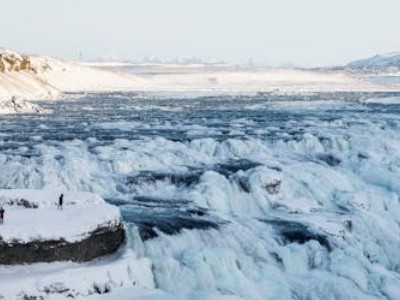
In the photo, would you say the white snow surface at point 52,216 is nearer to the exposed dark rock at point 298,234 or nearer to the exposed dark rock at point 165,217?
the exposed dark rock at point 165,217

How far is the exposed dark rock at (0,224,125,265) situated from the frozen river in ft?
3.24

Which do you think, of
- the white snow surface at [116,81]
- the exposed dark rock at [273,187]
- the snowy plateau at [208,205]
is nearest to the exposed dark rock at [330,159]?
the snowy plateau at [208,205]

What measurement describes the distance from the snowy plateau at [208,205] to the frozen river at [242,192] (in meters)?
0.05

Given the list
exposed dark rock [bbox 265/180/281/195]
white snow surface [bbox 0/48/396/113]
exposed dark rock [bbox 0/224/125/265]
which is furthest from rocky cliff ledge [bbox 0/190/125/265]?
white snow surface [bbox 0/48/396/113]

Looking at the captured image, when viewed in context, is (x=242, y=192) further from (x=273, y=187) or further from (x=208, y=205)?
(x=208, y=205)

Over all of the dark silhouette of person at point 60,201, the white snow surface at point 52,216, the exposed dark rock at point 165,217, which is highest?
the dark silhouette of person at point 60,201

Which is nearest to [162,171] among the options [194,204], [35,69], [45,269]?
[194,204]

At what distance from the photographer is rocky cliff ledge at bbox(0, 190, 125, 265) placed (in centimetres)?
1823

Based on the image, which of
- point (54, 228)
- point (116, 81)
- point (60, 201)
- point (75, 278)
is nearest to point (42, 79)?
point (116, 81)

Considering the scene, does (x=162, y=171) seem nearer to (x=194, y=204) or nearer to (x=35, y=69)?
(x=194, y=204)

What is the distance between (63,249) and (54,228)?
550 mm

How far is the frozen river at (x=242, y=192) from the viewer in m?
21.0

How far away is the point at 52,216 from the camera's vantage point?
64.0 feet

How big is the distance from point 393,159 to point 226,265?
62.2ft
